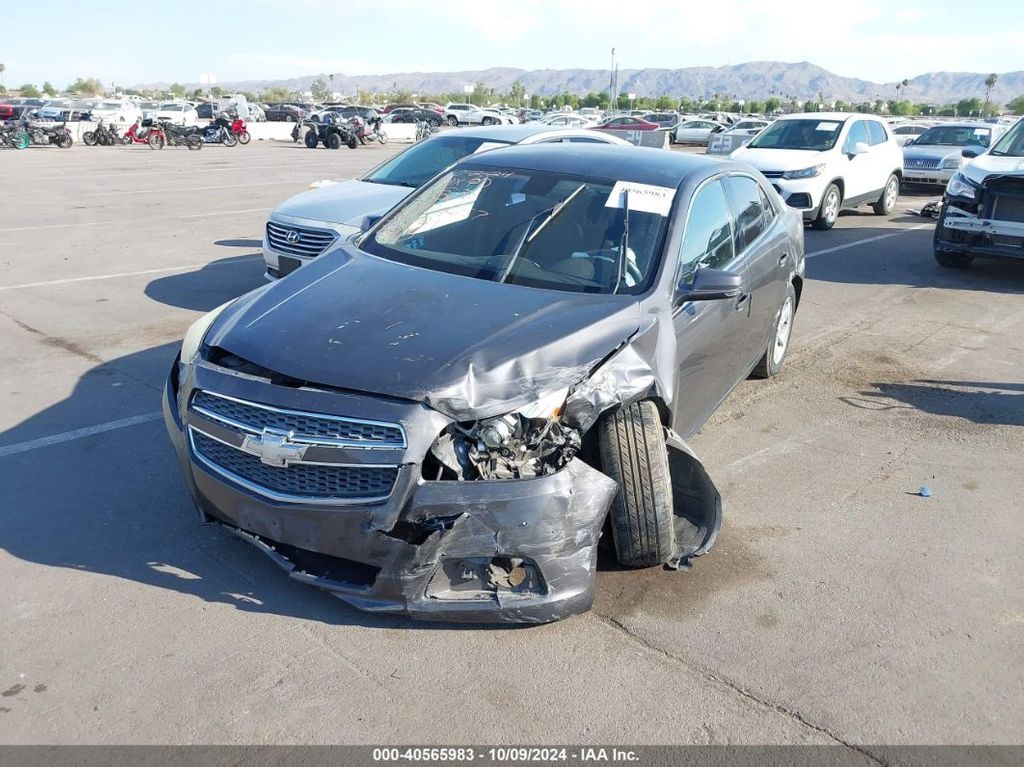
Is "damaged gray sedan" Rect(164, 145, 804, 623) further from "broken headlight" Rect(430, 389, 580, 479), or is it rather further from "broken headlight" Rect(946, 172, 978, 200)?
"broken headlight" Rect(946, 172, 978, 200)

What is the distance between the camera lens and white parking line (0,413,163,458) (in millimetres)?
5180

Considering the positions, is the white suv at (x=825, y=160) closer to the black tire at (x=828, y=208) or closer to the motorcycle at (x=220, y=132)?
the black tire at (x=828, y=208)

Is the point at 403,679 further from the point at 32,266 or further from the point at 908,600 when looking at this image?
the point at 32,266

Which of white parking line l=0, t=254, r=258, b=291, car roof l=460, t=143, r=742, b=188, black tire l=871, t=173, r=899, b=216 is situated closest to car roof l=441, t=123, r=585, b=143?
white parking line l=0, t=254, r=258, b=291

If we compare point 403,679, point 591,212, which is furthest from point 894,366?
point 403,679

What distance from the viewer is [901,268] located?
1182cm

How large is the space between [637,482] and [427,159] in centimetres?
683

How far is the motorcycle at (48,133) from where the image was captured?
30.7 m

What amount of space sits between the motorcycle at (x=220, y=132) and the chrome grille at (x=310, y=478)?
114 ft

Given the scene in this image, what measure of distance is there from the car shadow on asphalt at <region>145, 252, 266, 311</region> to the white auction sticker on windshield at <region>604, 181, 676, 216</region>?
16.8ft

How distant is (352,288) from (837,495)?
9.58ft

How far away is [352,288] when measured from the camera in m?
4.26

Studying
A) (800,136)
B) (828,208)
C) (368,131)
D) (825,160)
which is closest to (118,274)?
(825,160)

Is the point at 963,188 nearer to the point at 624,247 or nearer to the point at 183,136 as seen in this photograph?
the point at 624,247
